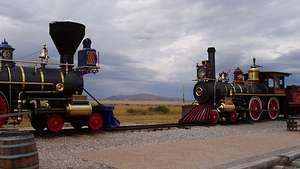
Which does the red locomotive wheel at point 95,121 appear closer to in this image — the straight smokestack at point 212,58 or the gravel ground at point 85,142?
the gravel ground at point 85,142

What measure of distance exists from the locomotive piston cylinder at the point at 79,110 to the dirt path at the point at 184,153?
10.2 ft

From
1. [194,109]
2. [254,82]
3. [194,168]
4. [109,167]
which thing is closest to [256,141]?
[194,168]

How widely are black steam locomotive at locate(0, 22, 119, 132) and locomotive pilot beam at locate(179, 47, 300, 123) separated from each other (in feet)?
23.5

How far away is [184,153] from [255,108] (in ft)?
44.1

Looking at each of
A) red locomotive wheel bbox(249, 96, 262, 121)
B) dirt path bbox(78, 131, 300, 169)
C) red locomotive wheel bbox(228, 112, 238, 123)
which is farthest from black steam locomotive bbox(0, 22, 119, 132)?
red locomotive wheel bbox(249, 96, 262, 121)

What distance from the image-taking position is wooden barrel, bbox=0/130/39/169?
5.66 meters

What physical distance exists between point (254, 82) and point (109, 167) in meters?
17.5

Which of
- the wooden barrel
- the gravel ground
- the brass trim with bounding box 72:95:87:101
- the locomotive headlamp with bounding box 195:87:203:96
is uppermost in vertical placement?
the locomotive headlamp with bounding box 195:87:203:96

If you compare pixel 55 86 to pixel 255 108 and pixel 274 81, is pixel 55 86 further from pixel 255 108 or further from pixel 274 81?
pixel 274 81

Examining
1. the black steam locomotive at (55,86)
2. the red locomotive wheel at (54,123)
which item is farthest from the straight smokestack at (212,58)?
the red locomotive wheel at (54,123)

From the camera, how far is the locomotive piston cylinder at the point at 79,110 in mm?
13445

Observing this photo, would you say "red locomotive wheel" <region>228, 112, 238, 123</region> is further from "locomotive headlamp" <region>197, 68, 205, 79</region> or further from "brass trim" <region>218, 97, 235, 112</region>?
"locomotive headlamp" <region>197, 68, 205, 79</region>

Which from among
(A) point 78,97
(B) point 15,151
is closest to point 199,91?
(A) point 78,97

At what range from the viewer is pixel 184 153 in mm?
9781
